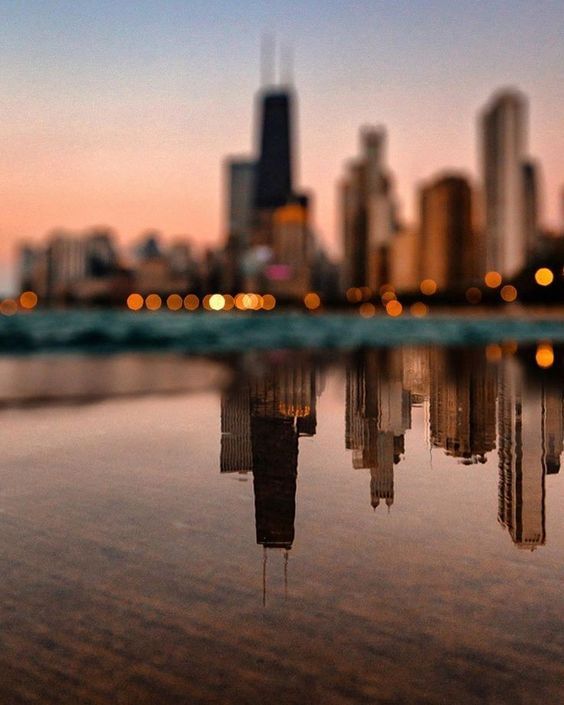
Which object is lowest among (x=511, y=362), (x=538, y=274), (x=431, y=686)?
(x=431, y=686)

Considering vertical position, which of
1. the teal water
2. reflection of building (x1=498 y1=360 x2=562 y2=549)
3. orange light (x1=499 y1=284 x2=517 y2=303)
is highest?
orange light (x1=499 y1=284 x2=517 y2=303)

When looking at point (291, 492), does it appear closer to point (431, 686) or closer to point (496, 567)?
point (496, 567)

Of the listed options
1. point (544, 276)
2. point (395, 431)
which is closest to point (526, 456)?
point (395, 431)

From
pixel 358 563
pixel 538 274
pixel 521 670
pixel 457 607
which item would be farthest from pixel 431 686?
pixel 538 274

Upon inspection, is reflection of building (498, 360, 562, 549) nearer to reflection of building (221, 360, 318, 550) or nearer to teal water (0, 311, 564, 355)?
reflection of building (221, 360, 318, 550)

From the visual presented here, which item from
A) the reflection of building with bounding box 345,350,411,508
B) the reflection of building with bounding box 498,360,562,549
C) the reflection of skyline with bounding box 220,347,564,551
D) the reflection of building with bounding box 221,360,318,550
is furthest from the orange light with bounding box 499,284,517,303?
the reflection of building with bounding box 498,360,562,549

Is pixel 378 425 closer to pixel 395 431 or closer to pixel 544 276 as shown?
pixel 395 431
